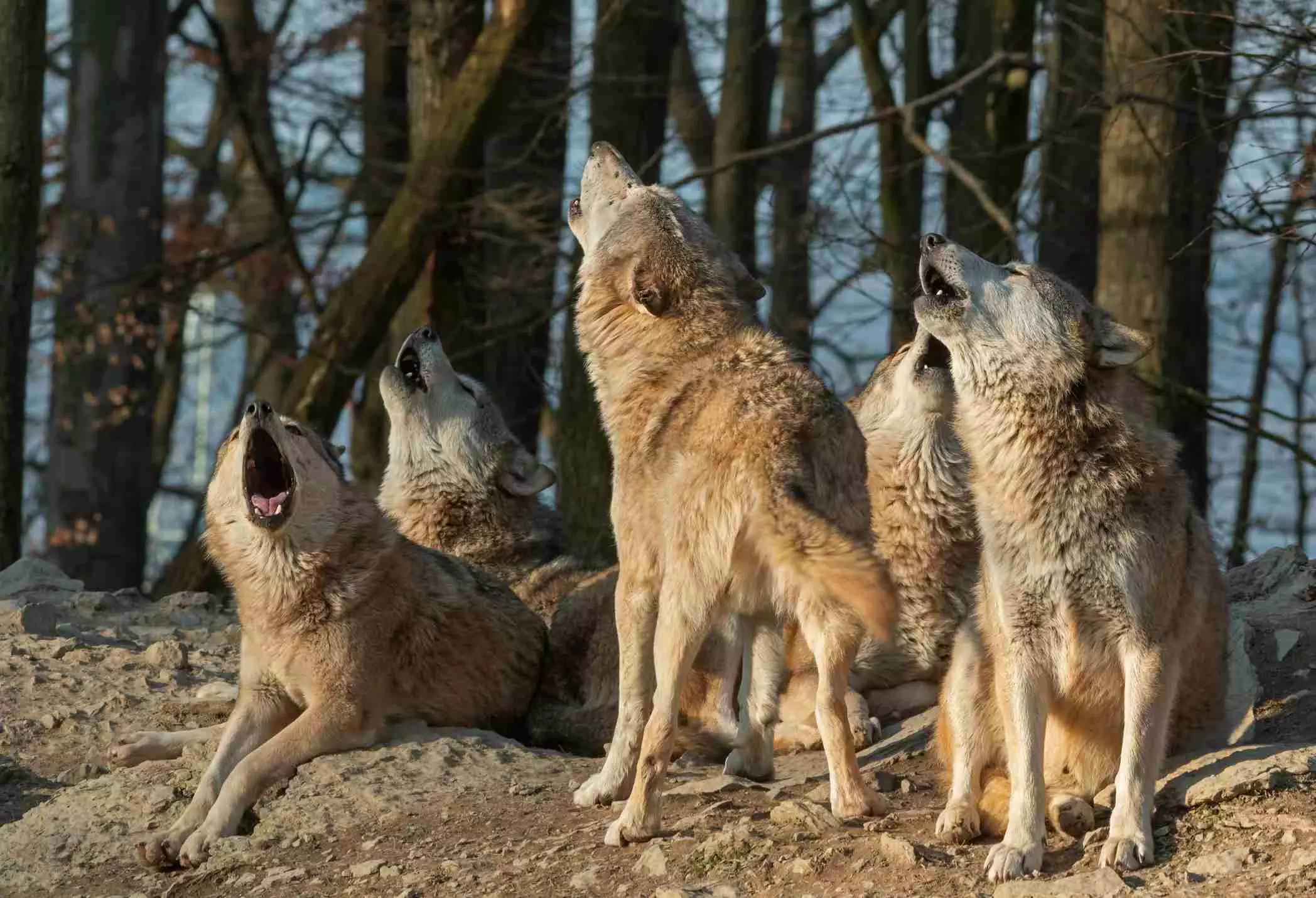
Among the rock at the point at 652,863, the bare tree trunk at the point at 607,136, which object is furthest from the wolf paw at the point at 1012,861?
the bare tree trunk at the point at 607,136

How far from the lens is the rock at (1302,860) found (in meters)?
4.95

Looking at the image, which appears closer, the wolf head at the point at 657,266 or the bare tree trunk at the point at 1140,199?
the wolf head at the point at 657,266

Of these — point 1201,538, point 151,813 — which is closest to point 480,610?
point 151,813

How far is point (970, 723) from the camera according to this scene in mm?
5922

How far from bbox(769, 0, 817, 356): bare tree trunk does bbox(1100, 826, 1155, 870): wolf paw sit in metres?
11.3

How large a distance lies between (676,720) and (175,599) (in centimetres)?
562

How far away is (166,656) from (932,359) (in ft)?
13.8

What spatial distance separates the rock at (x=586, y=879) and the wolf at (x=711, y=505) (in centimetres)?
21

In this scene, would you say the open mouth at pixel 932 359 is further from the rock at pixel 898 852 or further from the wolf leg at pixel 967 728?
the rock at pixel 898 852

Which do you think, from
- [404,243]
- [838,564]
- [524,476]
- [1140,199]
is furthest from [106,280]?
[838,564]

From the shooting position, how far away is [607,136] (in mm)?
13070

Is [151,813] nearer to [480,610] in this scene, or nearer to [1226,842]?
[480,610]

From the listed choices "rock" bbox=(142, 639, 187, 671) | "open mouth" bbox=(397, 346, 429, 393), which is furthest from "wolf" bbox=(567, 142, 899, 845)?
"rock" bbox=(142, 639, 187, 671)

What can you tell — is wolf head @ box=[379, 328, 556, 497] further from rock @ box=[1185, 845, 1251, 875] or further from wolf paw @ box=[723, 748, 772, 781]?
rock @ box=[1185, 845, 1251, 875]
